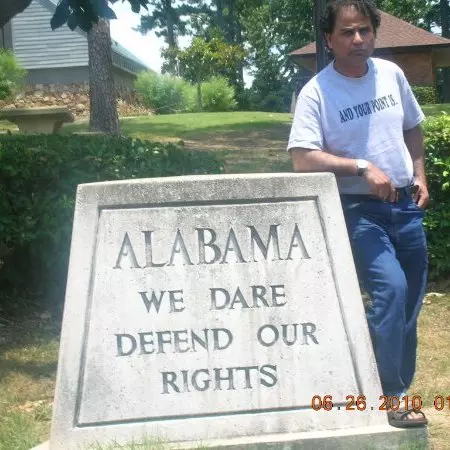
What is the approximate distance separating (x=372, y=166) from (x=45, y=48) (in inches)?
1177

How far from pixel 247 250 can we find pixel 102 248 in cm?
56

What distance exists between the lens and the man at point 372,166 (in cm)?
348

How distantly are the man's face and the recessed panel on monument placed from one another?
1.73ft

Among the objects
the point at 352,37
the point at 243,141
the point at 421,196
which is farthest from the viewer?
the point at 243,141

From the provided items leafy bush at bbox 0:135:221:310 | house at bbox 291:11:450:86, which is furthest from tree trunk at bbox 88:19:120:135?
leafy bush at bbox 0:135:221:310

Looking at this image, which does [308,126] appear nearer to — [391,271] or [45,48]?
[391,271]

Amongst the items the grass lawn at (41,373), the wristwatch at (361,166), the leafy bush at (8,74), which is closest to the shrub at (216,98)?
the leafy bush at (8,74)

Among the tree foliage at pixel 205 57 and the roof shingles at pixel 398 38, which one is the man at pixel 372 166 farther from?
the tree foliage at pixel 205 57

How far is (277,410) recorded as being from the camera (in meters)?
3.45

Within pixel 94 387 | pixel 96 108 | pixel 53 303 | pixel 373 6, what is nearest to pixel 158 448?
pixel 94 387

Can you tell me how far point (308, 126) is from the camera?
3566 millimetres

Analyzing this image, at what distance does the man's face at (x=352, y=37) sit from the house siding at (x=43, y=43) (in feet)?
92.9

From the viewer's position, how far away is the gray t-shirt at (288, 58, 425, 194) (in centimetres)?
358

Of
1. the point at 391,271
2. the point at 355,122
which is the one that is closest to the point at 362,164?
the point at 355,122
